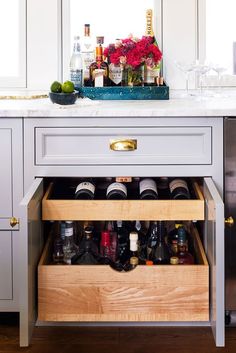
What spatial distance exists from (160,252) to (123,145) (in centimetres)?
44

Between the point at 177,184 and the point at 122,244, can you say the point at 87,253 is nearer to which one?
the point at 122,244

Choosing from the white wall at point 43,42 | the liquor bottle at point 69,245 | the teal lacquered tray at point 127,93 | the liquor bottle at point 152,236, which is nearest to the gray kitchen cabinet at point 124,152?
the liquor bottle at point 69,245

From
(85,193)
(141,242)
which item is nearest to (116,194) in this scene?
(85,193)

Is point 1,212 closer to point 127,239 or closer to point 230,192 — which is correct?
point 127,239

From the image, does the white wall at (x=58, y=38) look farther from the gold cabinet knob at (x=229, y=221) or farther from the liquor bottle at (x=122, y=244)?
the gold cabinet knob at (x=229, y=221)

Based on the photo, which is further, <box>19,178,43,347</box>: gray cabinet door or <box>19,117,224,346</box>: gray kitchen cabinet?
<box>19,117,224,346</box>: gray kitchen cabinet

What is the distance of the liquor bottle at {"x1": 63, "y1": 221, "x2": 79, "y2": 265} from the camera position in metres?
2.27

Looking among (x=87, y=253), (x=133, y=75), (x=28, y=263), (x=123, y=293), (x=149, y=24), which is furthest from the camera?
(x=149, y=24)

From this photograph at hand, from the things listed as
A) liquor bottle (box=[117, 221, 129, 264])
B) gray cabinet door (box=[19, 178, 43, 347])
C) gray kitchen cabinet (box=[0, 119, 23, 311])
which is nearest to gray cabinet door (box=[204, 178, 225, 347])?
liquor bottle (box=[117, 221, 129, 264])

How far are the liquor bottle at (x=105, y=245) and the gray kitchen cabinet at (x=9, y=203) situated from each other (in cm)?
32

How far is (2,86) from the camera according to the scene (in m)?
2.99

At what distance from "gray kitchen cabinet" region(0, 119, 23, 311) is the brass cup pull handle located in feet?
1.09

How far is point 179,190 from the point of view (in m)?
2.27

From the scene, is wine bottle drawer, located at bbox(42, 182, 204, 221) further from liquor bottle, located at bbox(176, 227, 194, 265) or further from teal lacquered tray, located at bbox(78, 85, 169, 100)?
teal lacquered tray, located at bbox(78, 85, 169, 100)
